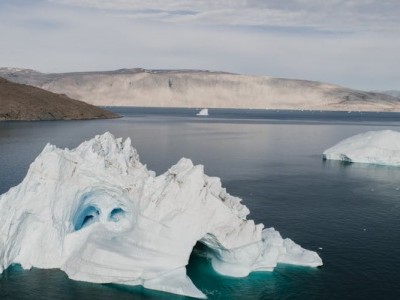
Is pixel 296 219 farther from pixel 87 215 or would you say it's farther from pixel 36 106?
pixel 36 106

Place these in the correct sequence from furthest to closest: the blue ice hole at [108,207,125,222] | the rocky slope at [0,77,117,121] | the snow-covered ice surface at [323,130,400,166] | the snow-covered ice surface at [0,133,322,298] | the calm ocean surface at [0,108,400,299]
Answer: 1. the rocky slope at [0,77,117,121]
2. the snow-covered ice surface at [323,130,400,166]
3. the blue ice hole at [108,207,125,222]
4. the snow-covered ice surface at [0,133,322,298]
5. the calm ocean surface at [0,108,400,299]

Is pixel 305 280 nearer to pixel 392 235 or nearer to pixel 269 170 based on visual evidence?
pixel 392 235

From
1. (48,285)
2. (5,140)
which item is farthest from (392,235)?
(5,140)

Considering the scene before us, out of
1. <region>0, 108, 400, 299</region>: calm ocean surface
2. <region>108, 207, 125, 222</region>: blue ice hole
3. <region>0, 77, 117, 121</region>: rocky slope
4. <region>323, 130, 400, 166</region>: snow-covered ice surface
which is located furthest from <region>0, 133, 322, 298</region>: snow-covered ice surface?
<region>0, 77, 117, 121</region>: rocky slope

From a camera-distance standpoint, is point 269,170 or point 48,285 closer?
point 48,285

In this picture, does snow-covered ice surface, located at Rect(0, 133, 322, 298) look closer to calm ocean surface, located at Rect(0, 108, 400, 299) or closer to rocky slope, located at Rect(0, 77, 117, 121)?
calm ocean surface, located at Rect(0, 108, 400, 299)

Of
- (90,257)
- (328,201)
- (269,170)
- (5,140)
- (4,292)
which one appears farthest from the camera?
(5,140)

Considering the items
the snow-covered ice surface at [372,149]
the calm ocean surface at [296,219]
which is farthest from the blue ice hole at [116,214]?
the snow-covered ice surface at [372,149]
